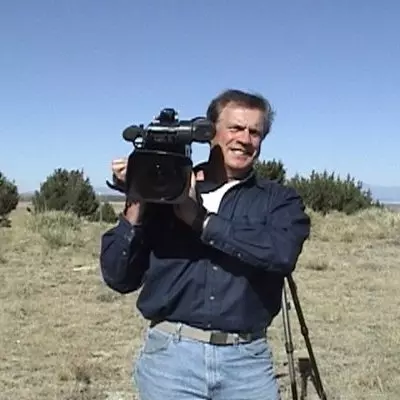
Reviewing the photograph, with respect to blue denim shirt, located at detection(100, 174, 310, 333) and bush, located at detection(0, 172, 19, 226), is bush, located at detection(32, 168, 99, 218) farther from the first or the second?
blue denim shirt, located at detection(100, 174, 310, 333)

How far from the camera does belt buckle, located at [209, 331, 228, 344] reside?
281 centimetres

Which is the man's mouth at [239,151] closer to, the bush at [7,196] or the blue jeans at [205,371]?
the blue jeans at [205,371]

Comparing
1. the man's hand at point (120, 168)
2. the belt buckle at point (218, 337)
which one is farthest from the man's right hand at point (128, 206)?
the belt buckle at point (218, 337)

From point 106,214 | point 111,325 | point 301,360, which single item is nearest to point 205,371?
point 301,360

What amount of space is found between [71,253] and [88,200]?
14542mm

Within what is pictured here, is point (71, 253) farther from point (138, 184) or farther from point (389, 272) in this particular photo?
point (138, 184)

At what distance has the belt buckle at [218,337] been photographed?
281cm

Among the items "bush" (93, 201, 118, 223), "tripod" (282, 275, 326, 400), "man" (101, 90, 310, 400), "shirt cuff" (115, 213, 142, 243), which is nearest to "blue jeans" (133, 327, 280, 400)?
"man" (101, 90, 310, 400)

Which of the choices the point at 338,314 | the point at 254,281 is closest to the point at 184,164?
the point at 254,281

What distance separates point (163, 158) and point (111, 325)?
619 cm

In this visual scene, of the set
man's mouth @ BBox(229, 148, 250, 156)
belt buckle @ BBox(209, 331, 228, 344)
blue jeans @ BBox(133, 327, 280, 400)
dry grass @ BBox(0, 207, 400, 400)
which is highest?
man's mouth @ BBox(229, 148, 250, 156)

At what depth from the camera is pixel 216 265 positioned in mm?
2826

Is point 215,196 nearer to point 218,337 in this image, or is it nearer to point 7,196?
point 218,337

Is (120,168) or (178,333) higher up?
(120,168)
